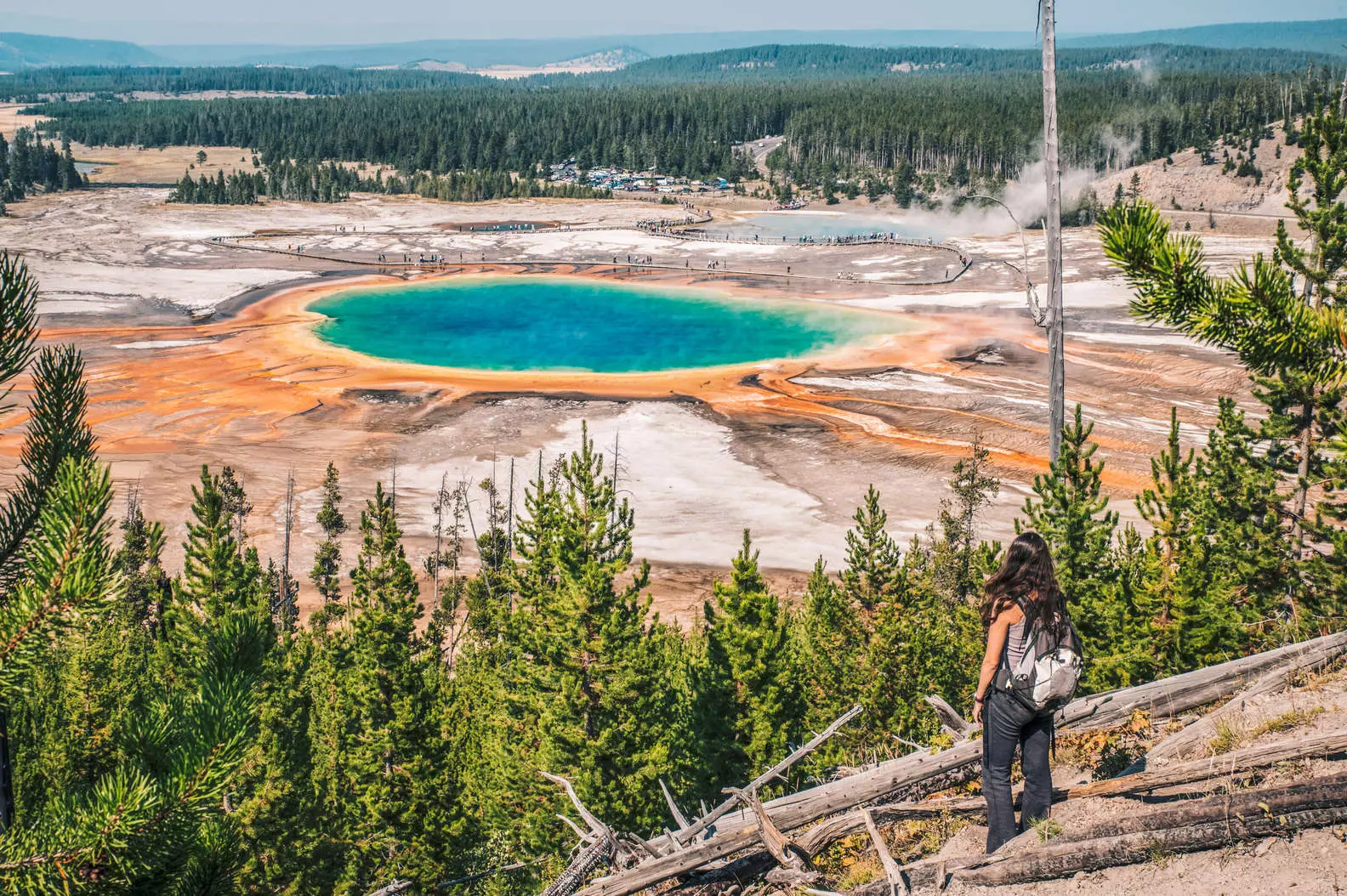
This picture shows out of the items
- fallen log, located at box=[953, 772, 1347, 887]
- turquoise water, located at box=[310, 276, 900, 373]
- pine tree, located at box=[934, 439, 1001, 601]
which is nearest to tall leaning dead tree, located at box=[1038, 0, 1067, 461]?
fallen log, located at box=[953, 772, 1347, 887]

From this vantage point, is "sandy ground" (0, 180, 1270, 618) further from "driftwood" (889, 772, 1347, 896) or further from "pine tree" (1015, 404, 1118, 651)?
"driftwood" (889, 772, 1347, 896)

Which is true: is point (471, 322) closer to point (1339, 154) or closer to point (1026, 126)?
point (1339, 154)

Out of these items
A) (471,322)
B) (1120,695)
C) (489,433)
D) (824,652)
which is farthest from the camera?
(471,322)

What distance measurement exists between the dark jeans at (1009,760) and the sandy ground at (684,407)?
79.1 ft

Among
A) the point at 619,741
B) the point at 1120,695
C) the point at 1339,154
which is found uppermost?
the point at 1339,154

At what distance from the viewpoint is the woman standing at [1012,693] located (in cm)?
645

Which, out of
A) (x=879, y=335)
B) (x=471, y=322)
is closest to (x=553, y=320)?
(x=471, y=322)

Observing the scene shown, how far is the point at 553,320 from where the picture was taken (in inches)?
2608

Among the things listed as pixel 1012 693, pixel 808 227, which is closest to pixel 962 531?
pixel 1012 693

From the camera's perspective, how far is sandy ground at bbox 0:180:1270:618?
122 feet

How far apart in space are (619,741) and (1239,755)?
12.3 meters

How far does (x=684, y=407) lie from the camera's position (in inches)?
1877

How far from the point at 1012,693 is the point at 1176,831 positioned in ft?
3.87

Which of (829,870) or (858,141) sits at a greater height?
(858,141)
